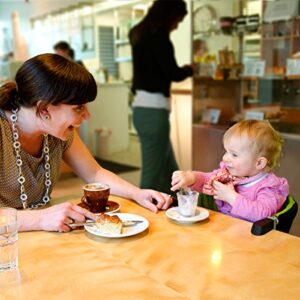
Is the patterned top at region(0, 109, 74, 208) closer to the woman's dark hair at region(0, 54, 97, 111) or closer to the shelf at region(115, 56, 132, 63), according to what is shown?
the woman's dark hair at region(0, 54, 97, 111)

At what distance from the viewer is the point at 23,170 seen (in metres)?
1.38

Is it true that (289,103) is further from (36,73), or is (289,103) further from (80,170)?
(36,73)

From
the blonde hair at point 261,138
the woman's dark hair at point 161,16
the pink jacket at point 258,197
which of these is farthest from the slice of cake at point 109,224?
the woman's dark hair at point 161,16

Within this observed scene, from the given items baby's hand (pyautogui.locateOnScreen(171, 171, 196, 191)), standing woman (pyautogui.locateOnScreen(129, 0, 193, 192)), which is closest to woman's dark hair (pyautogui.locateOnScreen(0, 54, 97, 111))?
baby's hand (pyautogui.locateOnScreen(171, 171, 196, 191))

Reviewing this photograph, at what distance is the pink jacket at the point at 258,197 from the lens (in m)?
1.28

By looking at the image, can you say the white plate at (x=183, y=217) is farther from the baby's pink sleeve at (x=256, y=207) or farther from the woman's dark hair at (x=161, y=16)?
the woman's dark hair at (x=161, y=16)

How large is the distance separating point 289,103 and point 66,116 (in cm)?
200

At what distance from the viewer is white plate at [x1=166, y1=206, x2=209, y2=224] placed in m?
1.19

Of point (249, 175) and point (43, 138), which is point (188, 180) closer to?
point (249, 175)

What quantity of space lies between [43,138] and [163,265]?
2.44 feet

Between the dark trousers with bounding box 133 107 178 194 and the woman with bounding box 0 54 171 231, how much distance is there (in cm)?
151

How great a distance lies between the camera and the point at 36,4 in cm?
702

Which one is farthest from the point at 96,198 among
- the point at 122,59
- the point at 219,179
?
the point at 122,59

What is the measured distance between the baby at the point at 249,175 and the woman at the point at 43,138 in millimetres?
189
